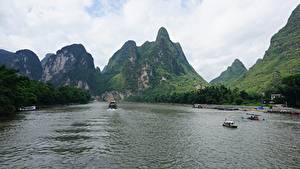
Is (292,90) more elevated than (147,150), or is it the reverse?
(292,90)

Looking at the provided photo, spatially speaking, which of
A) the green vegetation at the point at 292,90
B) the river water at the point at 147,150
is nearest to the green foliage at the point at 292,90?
the green vegetation at the point at 292,90

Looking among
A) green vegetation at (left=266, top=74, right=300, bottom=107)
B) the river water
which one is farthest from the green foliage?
the river water

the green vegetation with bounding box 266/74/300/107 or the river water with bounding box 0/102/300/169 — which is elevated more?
the green vegetation with bounding box 266/74/300/107

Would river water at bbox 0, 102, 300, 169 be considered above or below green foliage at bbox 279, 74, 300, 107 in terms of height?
below

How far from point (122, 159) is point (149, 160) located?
3790 millimetres

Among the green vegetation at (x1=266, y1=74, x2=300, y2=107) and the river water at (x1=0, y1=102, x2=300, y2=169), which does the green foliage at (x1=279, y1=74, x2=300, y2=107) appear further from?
the river water at (x1=0, y1=102, x2=300, y2=169)

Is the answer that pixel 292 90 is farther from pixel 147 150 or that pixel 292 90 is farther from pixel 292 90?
pixel 147 150

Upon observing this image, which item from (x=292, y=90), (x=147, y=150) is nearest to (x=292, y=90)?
(x=292, y=90)

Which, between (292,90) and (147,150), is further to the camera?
(292,90)

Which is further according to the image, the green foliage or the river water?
the green foliage

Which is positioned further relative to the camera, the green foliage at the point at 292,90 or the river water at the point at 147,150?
the green foliage at the point at 292,90

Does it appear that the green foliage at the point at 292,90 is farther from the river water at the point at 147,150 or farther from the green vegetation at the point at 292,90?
the river water at the point at 147,150

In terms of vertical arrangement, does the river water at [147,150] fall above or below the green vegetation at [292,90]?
below

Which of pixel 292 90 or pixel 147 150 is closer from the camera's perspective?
pixel 147 150
